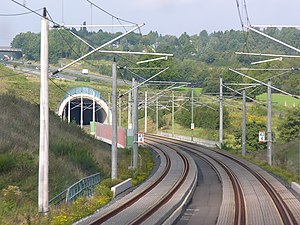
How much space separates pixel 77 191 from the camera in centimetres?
2886

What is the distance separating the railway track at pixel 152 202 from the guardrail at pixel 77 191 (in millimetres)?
1942

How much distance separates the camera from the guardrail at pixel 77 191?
26.3 meters

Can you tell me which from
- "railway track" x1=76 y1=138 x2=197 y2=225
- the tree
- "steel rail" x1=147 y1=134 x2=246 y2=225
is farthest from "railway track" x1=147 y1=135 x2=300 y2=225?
the tree

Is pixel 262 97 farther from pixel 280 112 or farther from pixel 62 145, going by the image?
pixel 62 145

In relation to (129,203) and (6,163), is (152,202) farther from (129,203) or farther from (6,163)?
(6,163)

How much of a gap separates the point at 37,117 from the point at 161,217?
1363 inches

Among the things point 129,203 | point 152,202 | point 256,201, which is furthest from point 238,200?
point 129,203

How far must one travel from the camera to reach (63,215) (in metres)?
21.8

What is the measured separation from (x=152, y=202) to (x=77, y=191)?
3830 mm

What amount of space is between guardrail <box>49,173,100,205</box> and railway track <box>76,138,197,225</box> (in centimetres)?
194

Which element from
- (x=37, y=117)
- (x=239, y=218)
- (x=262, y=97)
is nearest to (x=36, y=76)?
(x=262, y=97)

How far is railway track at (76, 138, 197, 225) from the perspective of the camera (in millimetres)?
22797

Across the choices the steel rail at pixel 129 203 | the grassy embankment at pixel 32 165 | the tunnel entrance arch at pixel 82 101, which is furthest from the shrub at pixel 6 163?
the tunnel entrance arch at pixel 82 101

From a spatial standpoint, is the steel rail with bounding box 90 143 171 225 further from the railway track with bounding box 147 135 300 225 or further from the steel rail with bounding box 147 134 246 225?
the steel rail with bounding box 147 134 246 225
